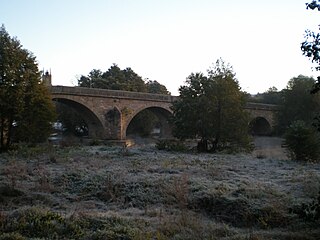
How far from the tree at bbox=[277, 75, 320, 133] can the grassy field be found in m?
32.4

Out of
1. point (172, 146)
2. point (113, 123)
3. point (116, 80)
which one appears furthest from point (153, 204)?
point (116, 80)

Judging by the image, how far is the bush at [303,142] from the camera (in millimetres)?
19172

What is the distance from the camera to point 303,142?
1942 cm

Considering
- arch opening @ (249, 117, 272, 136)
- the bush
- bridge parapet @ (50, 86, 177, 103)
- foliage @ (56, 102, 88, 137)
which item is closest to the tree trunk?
the bush

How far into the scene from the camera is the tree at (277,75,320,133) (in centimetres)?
4309

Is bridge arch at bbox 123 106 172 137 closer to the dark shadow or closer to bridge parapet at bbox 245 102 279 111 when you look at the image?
the dark shadow

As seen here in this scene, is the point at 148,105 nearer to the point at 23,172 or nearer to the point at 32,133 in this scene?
the point at 32,133

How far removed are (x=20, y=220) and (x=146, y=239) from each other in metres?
2.45

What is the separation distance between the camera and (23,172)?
12117mm

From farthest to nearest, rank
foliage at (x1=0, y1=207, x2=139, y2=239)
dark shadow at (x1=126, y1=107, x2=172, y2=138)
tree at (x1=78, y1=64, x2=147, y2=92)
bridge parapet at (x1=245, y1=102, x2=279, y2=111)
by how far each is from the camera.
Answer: tree at (x1=78, y1=64, x2=147, y2=92)
bridge parapet at (x1=245, y1=102, x2=279, y2=111)
dark shadow at (x1=126, y1=107, x2=172, y2=138)
foliage at (x1=0, y1=207, x2=139, y2=239)

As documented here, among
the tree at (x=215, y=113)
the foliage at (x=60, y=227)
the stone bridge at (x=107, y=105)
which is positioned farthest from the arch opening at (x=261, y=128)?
the foliage at (x=60, y=227)

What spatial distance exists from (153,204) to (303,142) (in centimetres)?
1323

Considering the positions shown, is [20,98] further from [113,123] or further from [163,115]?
[163,115]

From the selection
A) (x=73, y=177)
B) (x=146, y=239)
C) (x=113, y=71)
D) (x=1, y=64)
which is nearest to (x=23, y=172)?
(x=73, y=177)
